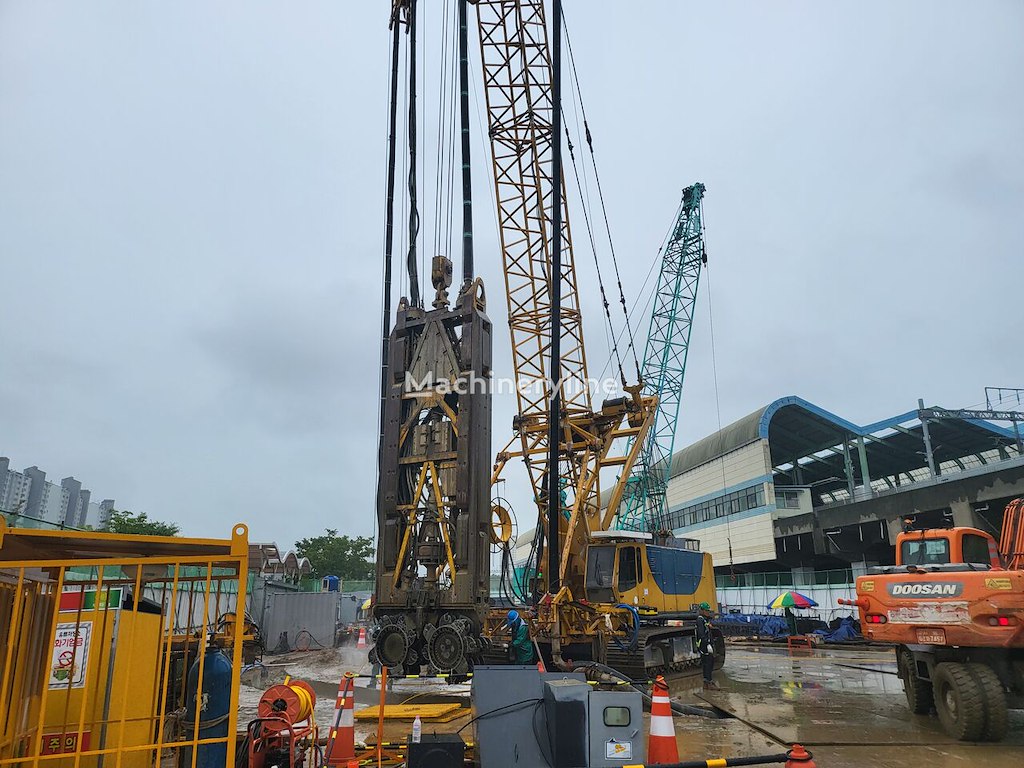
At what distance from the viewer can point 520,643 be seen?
1266 cm

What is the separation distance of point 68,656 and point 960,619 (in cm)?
961

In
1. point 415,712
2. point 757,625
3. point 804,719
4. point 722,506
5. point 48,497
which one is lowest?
point 757,625

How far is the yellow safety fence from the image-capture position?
175 inches

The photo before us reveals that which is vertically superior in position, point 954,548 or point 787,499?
point 787,499

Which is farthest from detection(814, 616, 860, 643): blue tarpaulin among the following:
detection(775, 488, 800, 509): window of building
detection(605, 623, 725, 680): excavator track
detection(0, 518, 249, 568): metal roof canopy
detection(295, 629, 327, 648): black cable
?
detection(0, 518, 249, 568): metal roof canopy

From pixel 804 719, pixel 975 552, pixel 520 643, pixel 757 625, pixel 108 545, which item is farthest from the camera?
pixel 757 625

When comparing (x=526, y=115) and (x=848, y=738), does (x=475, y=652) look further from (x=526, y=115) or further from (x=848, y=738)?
(x=526, y=115)

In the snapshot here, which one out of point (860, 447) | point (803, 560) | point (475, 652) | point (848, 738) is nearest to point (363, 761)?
point (475, 652)

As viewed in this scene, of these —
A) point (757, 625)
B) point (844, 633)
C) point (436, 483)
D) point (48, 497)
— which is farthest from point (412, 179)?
point (48, 497)

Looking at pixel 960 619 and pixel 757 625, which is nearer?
pixel 960 619

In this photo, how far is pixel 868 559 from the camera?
41531 mm

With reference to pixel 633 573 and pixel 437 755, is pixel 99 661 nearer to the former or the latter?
pixel 437 755

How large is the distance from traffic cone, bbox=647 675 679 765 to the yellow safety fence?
383cm

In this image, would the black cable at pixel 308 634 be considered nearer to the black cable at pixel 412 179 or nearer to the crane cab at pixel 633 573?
the crane cab at pixel 633 573
